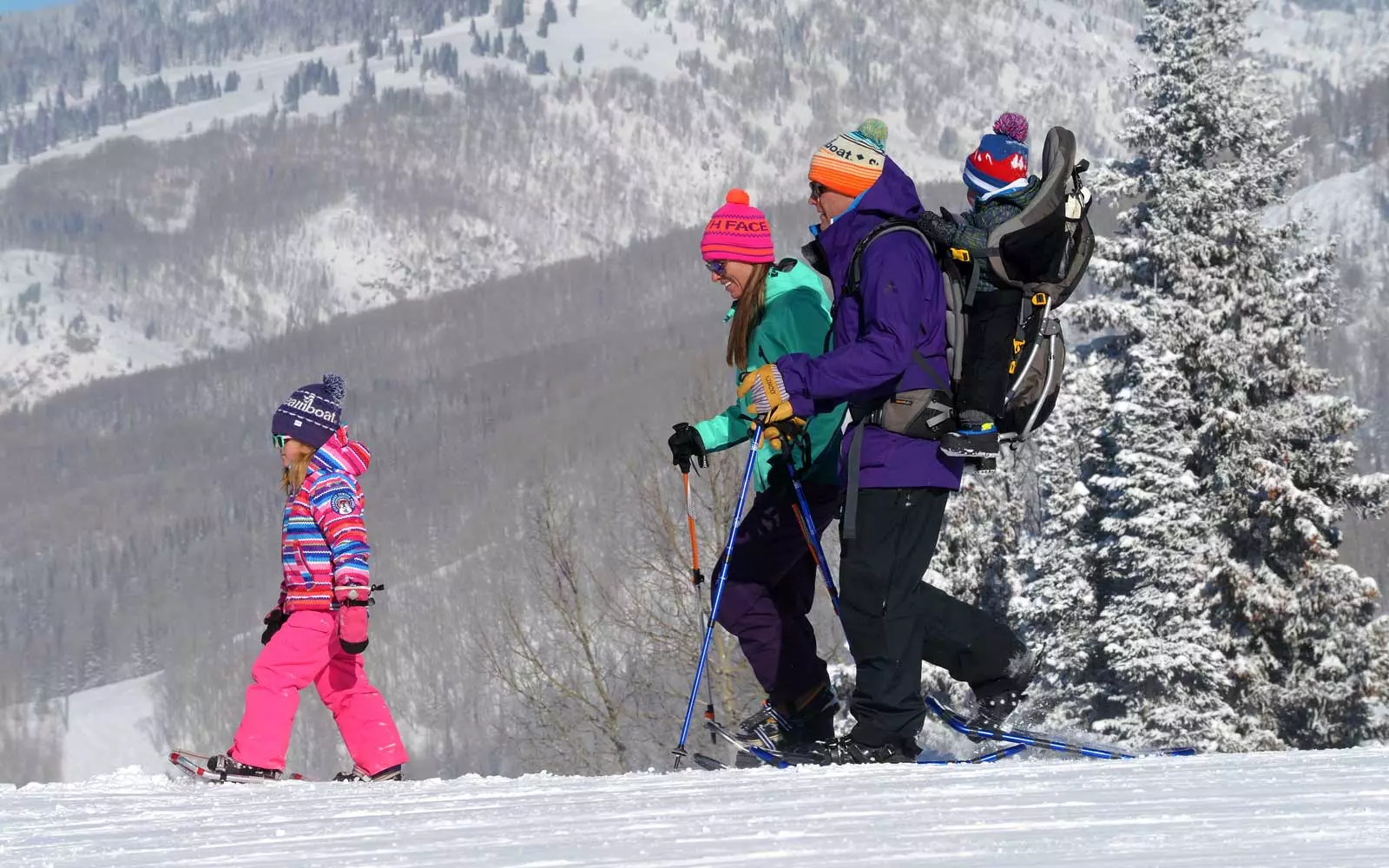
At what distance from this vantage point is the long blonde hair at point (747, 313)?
6152 mm

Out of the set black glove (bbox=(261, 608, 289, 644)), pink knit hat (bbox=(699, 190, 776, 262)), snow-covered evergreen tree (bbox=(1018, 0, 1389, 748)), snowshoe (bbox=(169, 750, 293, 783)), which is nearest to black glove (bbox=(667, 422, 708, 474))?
pink knit hat (bbox=(699, 190, 776, 262))

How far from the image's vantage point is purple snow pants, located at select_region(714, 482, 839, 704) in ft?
19.9

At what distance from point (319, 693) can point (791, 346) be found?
92.3 inches

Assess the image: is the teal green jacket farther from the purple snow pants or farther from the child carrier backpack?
the child carrier backpack

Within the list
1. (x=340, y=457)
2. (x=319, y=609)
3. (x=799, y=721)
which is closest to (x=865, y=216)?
(x=799, y=721)

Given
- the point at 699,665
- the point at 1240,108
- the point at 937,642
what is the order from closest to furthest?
the point at 937,642 < the point at 699,665 < the point at 1240,108

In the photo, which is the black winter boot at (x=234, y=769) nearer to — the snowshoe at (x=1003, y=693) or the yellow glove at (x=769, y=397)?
the yellow glove at (x=769, y=397)

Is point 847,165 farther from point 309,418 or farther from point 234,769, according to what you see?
point 234,769

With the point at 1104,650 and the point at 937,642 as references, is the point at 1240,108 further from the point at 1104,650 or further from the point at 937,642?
the point at 937,642

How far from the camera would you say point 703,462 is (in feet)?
20.5

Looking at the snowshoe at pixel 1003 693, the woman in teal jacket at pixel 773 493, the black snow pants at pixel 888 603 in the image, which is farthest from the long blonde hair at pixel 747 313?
the snowshoe at pixel 1003 693

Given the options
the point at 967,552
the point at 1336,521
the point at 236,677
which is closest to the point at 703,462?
the point at 1336,521

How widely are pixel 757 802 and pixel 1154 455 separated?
60.1 ft

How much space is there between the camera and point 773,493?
20.2ft
